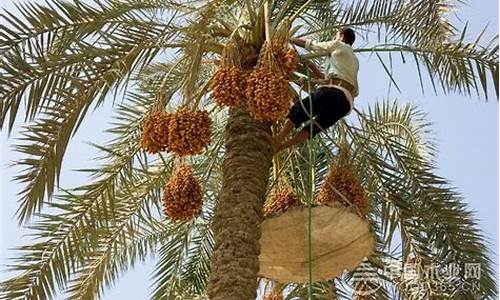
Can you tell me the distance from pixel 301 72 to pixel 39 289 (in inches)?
98.3

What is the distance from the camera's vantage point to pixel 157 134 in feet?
20.5

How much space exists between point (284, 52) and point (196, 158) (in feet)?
8.19

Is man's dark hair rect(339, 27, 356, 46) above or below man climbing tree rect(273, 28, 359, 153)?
above

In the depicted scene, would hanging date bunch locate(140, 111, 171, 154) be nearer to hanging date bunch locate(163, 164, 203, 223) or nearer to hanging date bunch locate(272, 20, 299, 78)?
hanging date bunch locate(163, 164, 203, 223)

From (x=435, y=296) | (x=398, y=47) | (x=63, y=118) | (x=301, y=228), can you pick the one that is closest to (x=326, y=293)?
(x=435, y=296)

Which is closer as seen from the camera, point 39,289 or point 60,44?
point 60,44

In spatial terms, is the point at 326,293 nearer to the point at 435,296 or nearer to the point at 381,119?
the point at 435,296

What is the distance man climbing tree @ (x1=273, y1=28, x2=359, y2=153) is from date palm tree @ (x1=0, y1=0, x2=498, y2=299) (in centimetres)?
19

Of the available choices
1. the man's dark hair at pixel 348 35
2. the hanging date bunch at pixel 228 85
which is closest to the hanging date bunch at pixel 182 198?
the hanging date bunch at pixel 228 85

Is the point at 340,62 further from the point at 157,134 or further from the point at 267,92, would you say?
the point at 157,134

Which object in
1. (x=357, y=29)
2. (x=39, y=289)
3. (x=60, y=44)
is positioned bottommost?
(x=39, y=289)

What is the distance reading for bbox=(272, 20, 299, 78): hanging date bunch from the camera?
6.25 m

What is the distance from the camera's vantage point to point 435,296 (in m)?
7.54

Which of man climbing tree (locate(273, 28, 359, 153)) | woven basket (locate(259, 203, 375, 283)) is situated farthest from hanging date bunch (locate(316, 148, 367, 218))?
man climbing tree (locate(273, 28, 359, 153))
